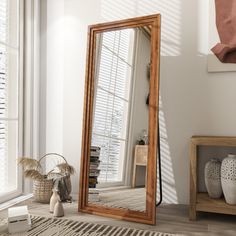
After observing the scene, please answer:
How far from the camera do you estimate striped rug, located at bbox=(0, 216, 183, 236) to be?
5.94 ft

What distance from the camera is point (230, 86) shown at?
7.53 ft

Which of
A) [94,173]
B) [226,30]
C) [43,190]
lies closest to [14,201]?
[43,190]

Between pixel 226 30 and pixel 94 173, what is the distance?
1.51 metres

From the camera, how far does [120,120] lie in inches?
87.9

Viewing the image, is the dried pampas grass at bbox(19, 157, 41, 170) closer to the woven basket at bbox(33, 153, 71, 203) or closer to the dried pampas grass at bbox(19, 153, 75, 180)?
the dried pampas grass at bbox(19, 153, 75, 180)

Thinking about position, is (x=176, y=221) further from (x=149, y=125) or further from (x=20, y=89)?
(x=20, y=89)

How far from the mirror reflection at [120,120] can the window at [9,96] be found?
792 mm

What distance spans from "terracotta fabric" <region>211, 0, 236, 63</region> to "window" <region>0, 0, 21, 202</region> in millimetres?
1726

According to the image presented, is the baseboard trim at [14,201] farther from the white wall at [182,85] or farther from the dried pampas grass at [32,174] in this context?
the white wall at [182,85]

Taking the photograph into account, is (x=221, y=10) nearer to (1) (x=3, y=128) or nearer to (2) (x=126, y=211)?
(2) (x=126, y=211)

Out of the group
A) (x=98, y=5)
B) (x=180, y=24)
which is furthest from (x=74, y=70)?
(x=180, y=24)

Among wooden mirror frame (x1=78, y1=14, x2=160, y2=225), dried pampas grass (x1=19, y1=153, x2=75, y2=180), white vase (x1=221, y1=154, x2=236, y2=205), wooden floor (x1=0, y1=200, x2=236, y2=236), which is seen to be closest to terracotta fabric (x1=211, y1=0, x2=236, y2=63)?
wooden mirror frame (x1=78, y1=14, x2=160, y2=225)

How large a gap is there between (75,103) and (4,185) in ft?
3.15

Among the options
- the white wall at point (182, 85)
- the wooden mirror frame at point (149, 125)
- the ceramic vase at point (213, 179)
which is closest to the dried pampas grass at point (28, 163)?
the wooden mirror frame at point (149, 125)
